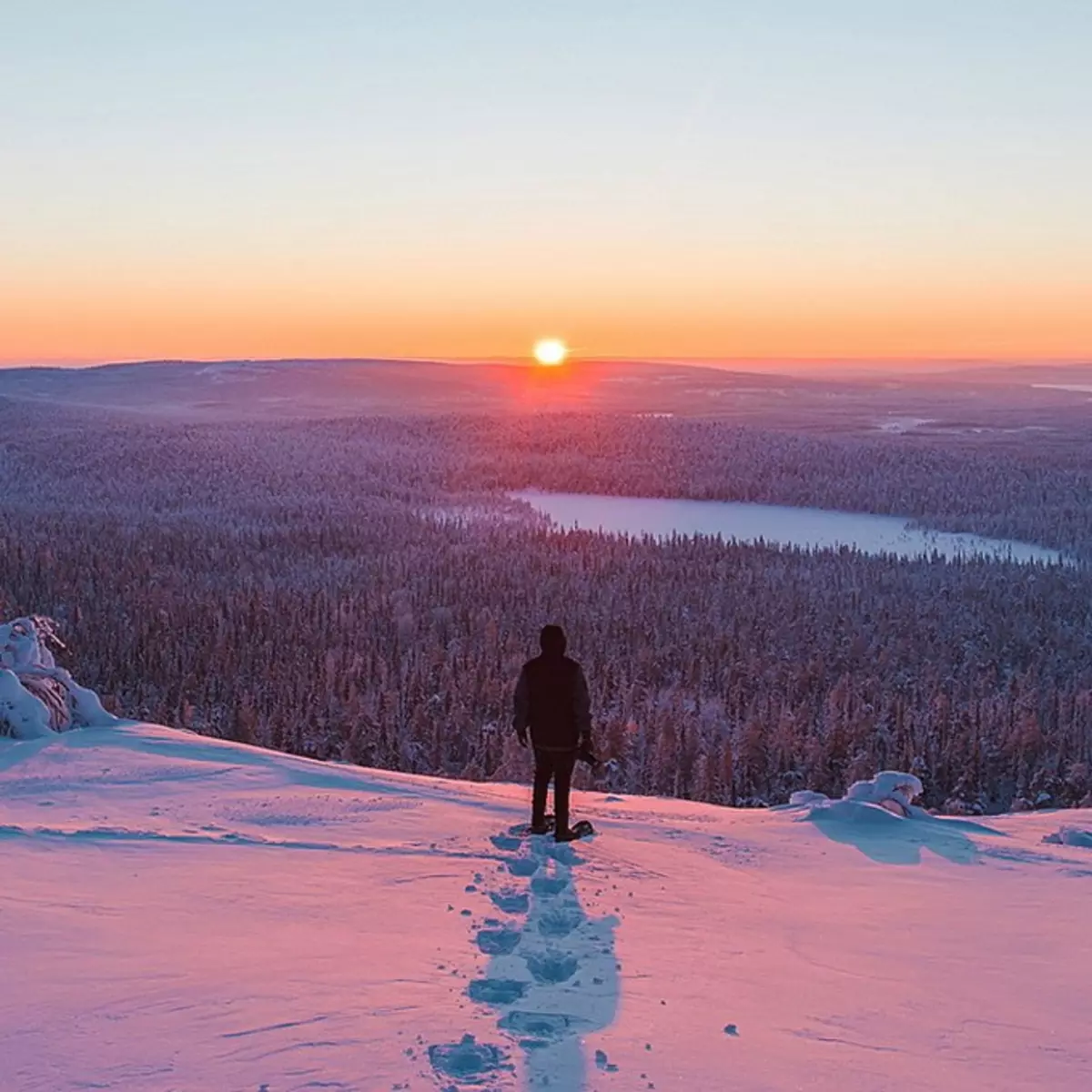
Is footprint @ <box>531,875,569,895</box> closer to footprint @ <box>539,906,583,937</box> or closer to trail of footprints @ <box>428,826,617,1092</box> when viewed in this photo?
trail of footprints @ <box>428,826,617,1092</box>

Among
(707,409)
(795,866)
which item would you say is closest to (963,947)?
(795,866)

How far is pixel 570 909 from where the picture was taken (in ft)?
21.9

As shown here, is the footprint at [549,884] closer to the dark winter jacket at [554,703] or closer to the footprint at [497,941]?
the footprint at [497,941]

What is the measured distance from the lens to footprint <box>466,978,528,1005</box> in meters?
5.32

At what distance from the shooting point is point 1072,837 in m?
9.13

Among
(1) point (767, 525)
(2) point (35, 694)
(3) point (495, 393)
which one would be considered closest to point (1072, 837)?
(2) point (35, 694)

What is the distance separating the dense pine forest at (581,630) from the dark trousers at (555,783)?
15.2 ft

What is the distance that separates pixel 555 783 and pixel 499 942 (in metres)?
2.04

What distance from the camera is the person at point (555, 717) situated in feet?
26.4

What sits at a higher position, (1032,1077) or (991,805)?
(1032,1077)

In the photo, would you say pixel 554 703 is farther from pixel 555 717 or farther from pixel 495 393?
pixel 495 393

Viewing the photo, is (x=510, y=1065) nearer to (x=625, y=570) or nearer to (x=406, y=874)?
(x=406, y=874)

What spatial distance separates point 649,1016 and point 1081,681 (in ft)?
49.4

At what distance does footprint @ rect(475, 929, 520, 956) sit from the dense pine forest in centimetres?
660
